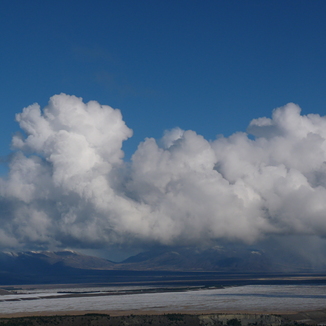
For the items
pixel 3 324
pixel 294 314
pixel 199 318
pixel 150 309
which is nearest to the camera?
pixel 3 324

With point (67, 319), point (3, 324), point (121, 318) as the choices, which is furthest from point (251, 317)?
point (3, 324)

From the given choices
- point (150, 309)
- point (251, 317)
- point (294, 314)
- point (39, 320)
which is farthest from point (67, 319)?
point (294, 314)

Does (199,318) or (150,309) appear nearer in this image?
(199,318)

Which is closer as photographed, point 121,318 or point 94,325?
point 94,325

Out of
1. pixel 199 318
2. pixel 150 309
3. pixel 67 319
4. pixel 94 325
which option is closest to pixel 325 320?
pixel 199 318

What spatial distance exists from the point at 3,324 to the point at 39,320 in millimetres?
12621

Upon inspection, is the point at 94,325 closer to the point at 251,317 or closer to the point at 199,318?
the point at 199,318

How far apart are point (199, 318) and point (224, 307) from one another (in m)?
39.5

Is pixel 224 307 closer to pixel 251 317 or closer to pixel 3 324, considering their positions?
pixel 251 317

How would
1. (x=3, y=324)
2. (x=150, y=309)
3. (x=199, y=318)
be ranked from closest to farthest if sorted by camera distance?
(x=3, y=324)
(x=199, y=318)
(x=150, y=309)

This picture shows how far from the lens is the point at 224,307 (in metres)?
197

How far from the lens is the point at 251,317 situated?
536ft

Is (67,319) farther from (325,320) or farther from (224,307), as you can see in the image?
(325,320)

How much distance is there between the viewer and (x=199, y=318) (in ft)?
528
